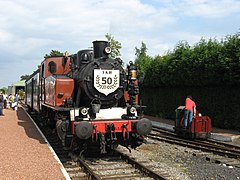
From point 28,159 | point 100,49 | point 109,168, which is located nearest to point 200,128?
point 100,49

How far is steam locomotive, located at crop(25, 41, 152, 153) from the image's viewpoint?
8.15m

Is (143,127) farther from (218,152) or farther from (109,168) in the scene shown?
(218,152)

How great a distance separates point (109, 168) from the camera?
7770mm

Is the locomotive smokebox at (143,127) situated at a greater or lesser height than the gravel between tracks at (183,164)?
greater

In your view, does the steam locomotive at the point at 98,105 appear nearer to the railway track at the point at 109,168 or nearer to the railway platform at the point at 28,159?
the railway track at the point at 109,168

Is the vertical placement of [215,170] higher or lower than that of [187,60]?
lower

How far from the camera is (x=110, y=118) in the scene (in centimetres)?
882

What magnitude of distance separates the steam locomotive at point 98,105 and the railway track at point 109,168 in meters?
0.35

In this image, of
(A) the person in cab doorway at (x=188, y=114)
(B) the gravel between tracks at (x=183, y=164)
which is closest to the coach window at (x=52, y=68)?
(B) the gravel between tracks at (x=183, y=164)

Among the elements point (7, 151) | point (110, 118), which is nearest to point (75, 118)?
point (110, 118)

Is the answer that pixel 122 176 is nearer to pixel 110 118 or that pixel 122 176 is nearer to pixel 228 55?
pixel 110 118

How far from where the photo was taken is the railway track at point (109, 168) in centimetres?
695

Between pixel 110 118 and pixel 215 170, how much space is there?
119 inches

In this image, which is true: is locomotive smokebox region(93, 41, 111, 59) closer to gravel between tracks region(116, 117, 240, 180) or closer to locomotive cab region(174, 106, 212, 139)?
gravel between tracks region(116, 117, 240, 180)
